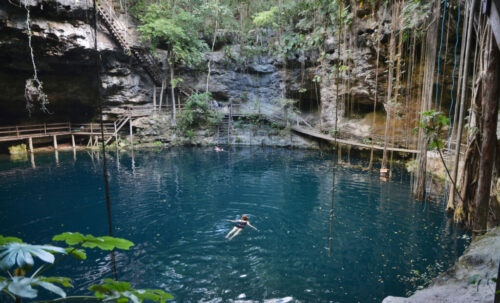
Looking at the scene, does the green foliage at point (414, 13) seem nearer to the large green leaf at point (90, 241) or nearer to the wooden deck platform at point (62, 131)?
the large green leaf at point (90, 241)

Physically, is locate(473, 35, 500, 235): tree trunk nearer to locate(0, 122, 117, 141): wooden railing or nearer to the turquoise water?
the turquoise water

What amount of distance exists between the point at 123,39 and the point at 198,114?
20.4ft

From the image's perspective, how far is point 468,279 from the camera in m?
2.74

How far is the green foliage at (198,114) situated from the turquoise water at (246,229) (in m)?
6.70

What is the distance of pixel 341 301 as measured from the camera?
4211 mm

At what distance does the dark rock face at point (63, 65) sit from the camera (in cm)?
1316

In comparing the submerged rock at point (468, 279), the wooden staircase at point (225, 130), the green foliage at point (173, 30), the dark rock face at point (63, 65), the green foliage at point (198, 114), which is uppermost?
the green foliage at point (173, 30)

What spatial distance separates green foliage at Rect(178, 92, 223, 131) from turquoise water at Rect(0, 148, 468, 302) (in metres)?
6.70

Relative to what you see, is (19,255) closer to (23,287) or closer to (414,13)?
(23,287)

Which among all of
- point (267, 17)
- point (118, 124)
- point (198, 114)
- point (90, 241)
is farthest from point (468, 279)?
point (118, 124)

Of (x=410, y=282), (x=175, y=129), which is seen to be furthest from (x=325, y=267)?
(x=175, y=129)

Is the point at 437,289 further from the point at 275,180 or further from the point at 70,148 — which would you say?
the point at 70,148

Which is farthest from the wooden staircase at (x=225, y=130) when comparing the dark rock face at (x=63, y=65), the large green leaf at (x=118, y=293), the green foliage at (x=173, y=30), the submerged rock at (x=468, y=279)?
the large green leaf at (x=118, y=293)

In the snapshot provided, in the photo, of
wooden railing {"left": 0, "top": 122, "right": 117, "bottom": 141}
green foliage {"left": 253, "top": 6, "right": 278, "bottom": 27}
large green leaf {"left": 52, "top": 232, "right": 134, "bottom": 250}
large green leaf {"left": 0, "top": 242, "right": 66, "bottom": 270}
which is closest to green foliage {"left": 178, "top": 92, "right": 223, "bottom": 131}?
wooden railing {"left": 0, "top": 122, "right": 117, "bottom": 141}
